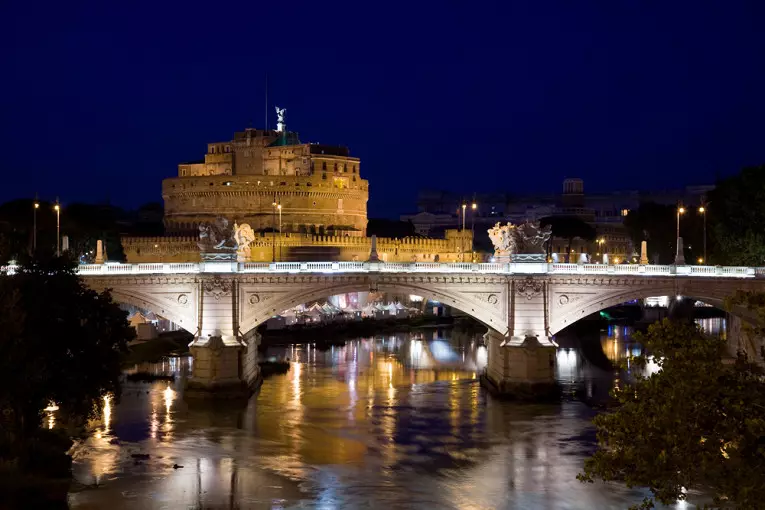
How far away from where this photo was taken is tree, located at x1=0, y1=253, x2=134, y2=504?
112 feet

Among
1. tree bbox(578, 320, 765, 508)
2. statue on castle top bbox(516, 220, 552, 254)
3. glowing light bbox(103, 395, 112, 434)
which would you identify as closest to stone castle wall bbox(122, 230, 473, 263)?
glowing light bbox(103, 395, 112, 434)

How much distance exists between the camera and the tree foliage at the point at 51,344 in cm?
3409

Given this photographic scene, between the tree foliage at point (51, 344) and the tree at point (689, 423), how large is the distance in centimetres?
1967

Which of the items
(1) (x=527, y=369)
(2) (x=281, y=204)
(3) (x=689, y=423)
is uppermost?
(2) (x=281, y=204)

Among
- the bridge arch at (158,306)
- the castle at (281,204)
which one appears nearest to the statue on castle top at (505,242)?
the bridge arch at (158,306)

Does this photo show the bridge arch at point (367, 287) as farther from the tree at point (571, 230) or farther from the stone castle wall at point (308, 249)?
the tree at point (571, 230)

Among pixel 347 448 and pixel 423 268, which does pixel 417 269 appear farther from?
pixel 347 448

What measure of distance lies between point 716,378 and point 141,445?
90.0ft

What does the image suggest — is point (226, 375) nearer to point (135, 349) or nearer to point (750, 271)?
point (135, 349)

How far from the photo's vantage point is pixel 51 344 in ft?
121

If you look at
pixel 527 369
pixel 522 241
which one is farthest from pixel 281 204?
pixel 527 369

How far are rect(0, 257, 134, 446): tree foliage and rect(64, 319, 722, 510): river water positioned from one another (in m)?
3.20

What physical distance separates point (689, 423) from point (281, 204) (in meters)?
86.2

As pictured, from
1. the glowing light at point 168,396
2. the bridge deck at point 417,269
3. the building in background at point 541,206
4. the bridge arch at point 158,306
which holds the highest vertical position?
the building in background at point 541,206
